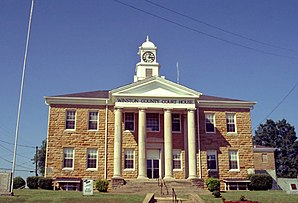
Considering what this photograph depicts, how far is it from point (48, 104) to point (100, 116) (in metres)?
5.05

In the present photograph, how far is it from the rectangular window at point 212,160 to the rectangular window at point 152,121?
18.7 feet

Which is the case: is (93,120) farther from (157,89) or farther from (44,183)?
(44,183)

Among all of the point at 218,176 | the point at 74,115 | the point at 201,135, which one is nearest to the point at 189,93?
the point at 201,135

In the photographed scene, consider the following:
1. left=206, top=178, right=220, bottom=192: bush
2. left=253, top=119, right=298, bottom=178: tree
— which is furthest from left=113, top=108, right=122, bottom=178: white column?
left=253, top=119, right=298, bottom=178: tree

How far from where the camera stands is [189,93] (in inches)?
1545

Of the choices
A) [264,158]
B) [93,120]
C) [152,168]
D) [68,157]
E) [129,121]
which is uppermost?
[93,120]

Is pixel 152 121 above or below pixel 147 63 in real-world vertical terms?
below

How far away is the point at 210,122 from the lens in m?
41.6

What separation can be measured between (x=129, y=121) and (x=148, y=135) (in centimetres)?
226

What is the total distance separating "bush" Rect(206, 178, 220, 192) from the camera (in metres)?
36.3

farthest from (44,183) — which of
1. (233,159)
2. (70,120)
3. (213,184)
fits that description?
(233,159)

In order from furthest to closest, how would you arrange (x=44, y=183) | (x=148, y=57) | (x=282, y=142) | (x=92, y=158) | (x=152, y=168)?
1. (x=282, y=142)
2. (x=148, y=57)
3. (x=152, y=168)
4. (x=92, y=158)
5. (x=44, y=183)

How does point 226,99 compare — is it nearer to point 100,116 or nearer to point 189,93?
point 189,93

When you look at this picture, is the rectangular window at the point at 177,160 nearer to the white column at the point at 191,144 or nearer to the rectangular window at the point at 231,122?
the white column at the point at 191,144
